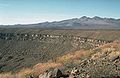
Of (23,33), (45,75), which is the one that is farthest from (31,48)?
(45,75)

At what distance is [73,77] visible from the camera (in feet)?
44.4

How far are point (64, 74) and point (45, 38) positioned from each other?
293ft

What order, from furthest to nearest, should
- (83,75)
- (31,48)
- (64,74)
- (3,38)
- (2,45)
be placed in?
(3,38) → (2,45) → (31,48) → (64,74) → (83,75)

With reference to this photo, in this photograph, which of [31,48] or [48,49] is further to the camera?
[31,48]

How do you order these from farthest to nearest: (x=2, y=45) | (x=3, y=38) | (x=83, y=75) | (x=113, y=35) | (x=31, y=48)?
1. (x=3, y=38)
2. (x=2, y=45)
3. (x=31, y=48)
4. (x=113, y=35)
5. (x=83, y=75)

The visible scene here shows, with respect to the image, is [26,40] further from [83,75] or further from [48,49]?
[83,75]

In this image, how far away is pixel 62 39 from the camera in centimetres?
9556

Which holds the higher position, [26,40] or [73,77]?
[73,77]

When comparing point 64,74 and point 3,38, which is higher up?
point 64,74

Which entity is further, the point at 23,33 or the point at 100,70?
the point at 23,33

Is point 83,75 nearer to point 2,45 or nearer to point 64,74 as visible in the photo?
point 64,74

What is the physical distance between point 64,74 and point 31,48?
79559 millimetres

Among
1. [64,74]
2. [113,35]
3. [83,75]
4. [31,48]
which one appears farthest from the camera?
[31,48]

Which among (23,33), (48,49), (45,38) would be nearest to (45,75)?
(48,49)
